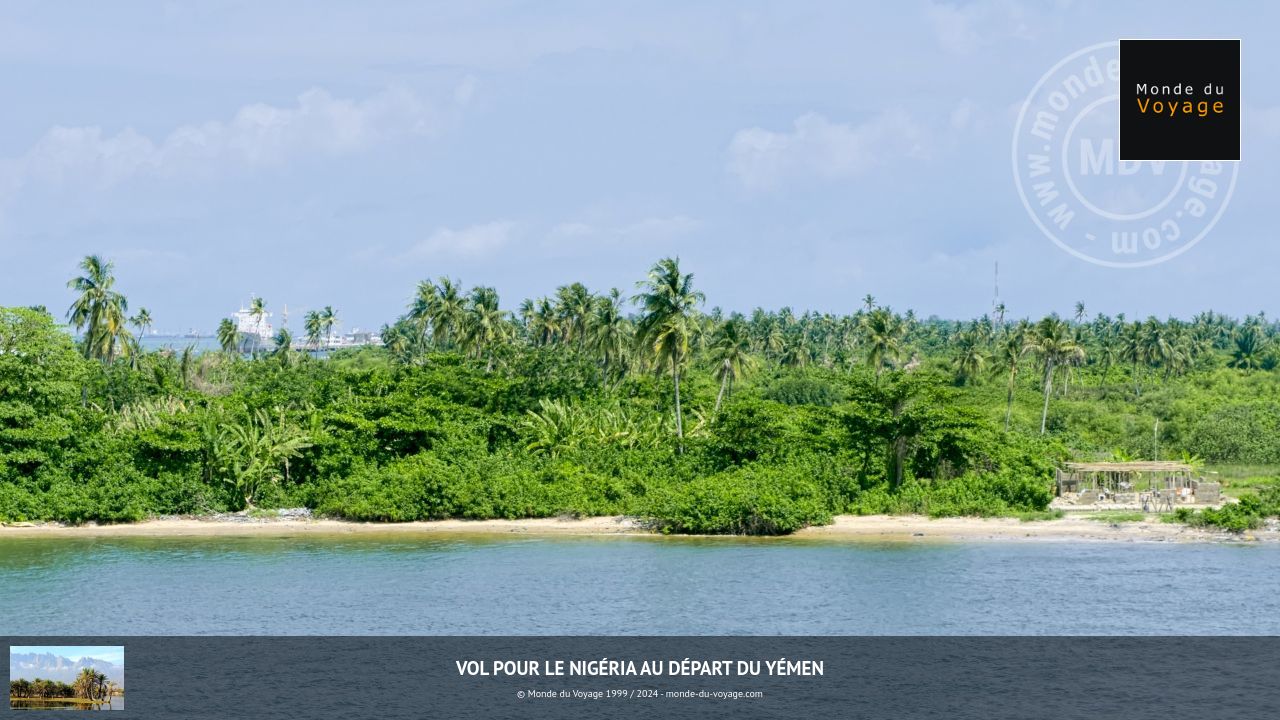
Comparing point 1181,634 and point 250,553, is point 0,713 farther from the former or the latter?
point 1181,634

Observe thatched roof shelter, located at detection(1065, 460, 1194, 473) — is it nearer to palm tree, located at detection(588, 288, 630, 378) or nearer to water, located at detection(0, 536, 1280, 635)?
water, located at detection(0, 536, 1280, 635)

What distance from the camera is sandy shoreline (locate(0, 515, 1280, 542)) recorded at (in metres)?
43.6

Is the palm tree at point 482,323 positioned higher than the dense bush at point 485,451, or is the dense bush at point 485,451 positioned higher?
the palm tree at point 482,323

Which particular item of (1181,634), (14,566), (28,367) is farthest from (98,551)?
(1181,634)

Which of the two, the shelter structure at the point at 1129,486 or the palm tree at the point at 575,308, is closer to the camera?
the shelter structure at the point at 1129,486

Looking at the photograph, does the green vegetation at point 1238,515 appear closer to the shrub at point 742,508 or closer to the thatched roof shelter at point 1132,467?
the thatched roof shelter at point 1132,467

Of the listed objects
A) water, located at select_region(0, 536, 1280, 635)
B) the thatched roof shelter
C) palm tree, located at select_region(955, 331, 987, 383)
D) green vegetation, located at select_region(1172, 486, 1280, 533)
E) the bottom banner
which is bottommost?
the bottom banner

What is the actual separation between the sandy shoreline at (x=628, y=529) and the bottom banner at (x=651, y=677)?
558 inches

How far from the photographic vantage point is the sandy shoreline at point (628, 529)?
43562 millimetres

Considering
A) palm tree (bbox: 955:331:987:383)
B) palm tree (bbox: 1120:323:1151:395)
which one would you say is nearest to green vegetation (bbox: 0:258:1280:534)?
palm tree (bbox: 955:331:987:383)

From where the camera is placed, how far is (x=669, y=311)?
5344cm

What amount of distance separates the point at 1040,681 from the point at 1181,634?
5.70 m

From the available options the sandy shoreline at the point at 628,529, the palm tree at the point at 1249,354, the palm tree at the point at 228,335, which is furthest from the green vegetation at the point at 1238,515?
the palm tree at the point at 228,335

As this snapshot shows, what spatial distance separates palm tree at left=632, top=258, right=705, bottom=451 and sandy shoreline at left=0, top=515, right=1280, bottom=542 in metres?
8.67
